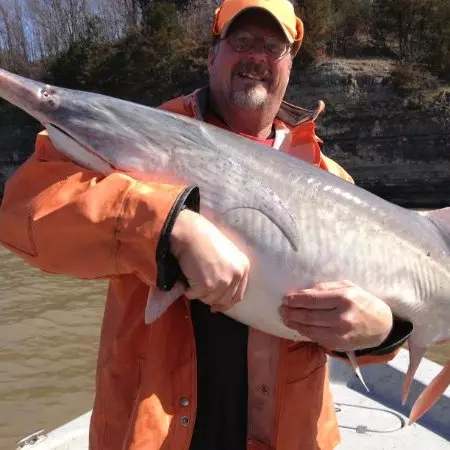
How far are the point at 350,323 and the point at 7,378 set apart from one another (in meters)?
5.00

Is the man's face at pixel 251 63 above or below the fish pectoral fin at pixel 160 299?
above

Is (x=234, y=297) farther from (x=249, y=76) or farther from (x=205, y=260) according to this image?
(x=249, y=76)

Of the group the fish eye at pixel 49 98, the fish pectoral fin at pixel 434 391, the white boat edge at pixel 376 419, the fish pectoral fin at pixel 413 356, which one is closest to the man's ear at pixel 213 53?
the fish eye at pixel 49 98

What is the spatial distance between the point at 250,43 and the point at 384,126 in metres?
17.2

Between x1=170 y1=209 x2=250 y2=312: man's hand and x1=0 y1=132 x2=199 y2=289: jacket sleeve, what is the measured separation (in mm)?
35

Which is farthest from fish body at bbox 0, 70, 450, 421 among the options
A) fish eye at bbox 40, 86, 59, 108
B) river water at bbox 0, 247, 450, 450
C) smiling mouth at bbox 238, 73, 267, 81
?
river water at bbox 0, 247, 450, 450

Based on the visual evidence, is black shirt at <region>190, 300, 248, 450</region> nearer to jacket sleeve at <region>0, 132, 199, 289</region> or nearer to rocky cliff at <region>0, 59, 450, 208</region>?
jacket sleeve at <region>0, 132, 199, 289</region>

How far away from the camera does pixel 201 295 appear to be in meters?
1.67

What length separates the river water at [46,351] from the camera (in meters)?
5.27

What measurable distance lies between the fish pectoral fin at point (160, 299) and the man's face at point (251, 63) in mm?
937

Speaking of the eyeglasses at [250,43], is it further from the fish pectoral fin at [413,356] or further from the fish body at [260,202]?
the fish pectoral fin at [413,356]

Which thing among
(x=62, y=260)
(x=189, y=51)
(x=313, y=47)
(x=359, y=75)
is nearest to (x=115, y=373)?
(x=62, y=260)

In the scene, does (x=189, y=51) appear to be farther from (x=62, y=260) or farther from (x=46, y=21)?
(x=62, y=260)

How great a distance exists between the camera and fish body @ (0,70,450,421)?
1.84 m
